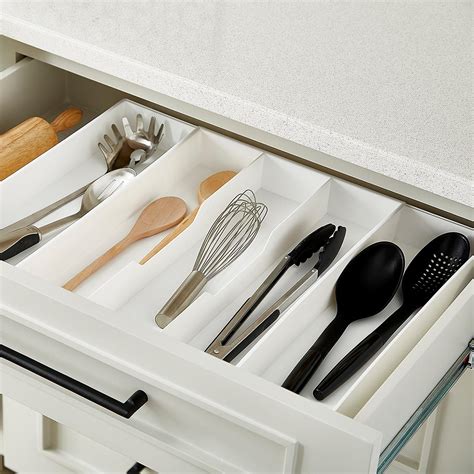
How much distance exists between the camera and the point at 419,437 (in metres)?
1.17

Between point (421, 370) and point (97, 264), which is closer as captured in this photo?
point (421, 370)

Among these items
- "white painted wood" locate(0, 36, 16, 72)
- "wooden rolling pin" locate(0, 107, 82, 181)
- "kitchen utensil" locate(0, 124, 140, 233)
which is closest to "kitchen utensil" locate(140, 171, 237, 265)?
"kitchen utensil" locate(0, 124, 140, 233)

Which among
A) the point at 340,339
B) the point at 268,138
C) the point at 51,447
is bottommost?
the point at 51,447

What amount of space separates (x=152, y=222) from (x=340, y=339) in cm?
26

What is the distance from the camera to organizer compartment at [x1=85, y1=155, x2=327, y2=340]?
0.91 m

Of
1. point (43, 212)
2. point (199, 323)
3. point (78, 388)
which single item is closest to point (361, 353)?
point (199, 323)

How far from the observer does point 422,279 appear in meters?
0.96

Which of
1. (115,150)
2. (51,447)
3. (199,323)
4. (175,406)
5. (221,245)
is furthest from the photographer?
(51,447)

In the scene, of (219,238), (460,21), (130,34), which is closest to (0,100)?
(130,34)

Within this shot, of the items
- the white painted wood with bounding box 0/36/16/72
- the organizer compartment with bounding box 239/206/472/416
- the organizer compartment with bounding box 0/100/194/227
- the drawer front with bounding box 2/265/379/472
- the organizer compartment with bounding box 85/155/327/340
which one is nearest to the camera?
the drawer front with bounding box 2/265/379/472

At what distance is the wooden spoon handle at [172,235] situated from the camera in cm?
98

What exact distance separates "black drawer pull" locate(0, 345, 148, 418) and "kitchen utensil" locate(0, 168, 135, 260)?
0.15 meters

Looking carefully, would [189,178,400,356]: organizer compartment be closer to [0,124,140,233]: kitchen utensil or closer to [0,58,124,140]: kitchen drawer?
[0,124,140,233]: kitchen utensil

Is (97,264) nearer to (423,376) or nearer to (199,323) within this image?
(199,323)
